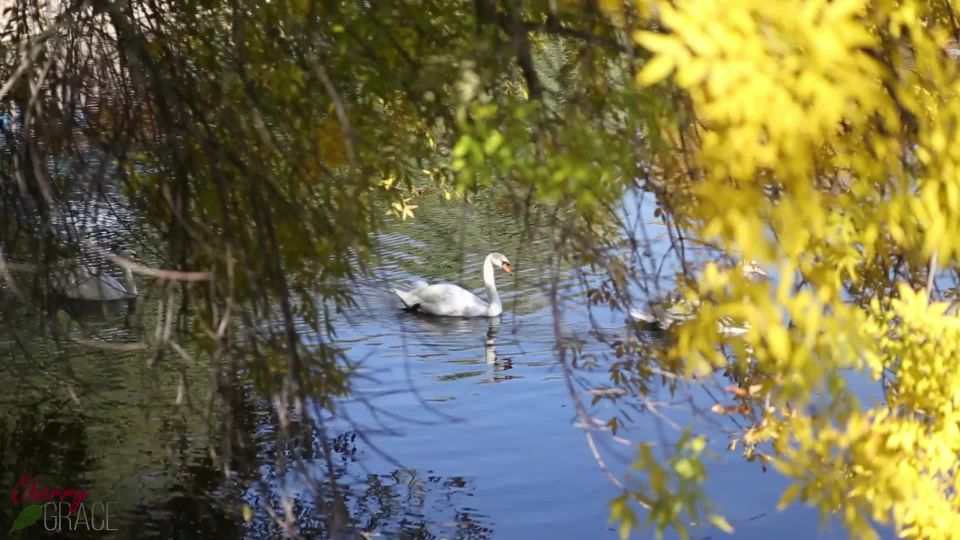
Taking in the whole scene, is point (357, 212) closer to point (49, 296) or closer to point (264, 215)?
point (264, 215)

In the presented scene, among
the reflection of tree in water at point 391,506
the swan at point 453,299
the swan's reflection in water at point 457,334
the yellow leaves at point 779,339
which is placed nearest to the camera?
the yellow leaves at point 779,339

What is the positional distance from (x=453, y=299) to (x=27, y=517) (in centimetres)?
412

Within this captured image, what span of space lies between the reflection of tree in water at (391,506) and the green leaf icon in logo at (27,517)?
79 cm

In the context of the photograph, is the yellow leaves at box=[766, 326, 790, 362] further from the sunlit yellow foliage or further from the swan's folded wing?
the swan's folded wing

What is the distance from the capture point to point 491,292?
8.49 metres

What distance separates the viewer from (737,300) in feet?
5.69

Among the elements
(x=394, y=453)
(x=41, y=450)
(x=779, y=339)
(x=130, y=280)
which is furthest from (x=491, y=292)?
(x=779, y=339)

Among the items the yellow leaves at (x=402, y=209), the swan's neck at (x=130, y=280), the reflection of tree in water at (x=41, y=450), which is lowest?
the reflection of tree in water at (x=41, y=450)

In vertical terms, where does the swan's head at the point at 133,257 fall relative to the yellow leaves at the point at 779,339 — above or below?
above

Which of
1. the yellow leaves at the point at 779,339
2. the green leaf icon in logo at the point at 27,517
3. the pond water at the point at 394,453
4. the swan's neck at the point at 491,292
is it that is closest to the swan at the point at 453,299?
the swan's neck at the point at 491,292

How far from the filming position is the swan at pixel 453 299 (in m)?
8.34

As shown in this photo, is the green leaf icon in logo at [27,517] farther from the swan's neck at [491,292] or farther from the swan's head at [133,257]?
the swan's neck at [491,292]

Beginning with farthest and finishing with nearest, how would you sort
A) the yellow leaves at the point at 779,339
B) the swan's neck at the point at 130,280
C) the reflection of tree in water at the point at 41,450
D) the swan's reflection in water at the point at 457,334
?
the swan's reflection in water at the point at 457,334, the reflection of tree in water at the point at 41,450, the swan's neck at the point at 130,280, the yellow leaves at the point at 779,339

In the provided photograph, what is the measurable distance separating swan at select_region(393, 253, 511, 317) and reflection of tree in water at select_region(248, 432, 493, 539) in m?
2.96
